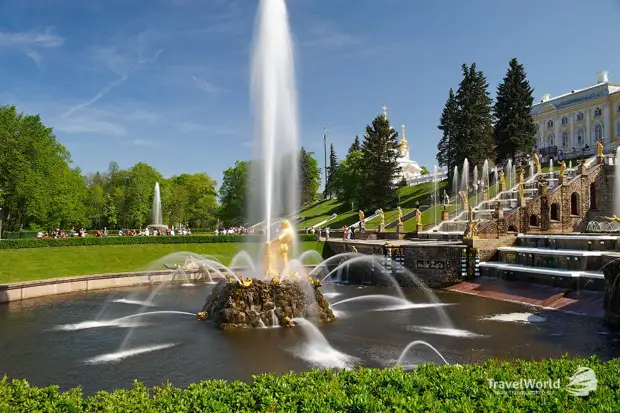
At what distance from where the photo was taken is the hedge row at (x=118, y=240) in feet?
132

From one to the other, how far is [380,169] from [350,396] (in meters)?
70.2

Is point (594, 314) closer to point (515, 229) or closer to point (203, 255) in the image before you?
point (515, 229)

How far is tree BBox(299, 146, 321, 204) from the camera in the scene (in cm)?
11419

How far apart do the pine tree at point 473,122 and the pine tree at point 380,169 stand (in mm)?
9946

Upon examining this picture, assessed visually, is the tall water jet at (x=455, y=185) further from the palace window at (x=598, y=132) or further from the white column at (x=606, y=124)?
the palace window at (x=598, y=132)

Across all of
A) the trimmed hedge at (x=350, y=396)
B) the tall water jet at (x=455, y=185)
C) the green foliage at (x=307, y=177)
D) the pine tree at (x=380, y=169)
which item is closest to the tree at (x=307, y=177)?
the green foliage at (x=307, y=177)

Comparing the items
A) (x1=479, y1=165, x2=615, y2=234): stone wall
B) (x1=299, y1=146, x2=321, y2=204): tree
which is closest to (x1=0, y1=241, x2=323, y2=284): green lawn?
(x1=479, y1=165, x2=615, y2=234): stone wall

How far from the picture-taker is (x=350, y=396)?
7746mm

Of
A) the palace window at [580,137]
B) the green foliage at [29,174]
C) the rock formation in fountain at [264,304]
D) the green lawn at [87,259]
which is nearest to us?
the rock formation in fountain at [264,304]

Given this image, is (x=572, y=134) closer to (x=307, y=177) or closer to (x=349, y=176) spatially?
(x=349, y=176)

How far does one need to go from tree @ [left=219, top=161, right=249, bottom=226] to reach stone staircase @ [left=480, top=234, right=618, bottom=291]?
6980 cm

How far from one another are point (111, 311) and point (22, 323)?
4167 mm

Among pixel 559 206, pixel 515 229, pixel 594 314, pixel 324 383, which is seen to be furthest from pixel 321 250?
pixel 324 383

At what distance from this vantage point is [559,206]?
1697 inches
